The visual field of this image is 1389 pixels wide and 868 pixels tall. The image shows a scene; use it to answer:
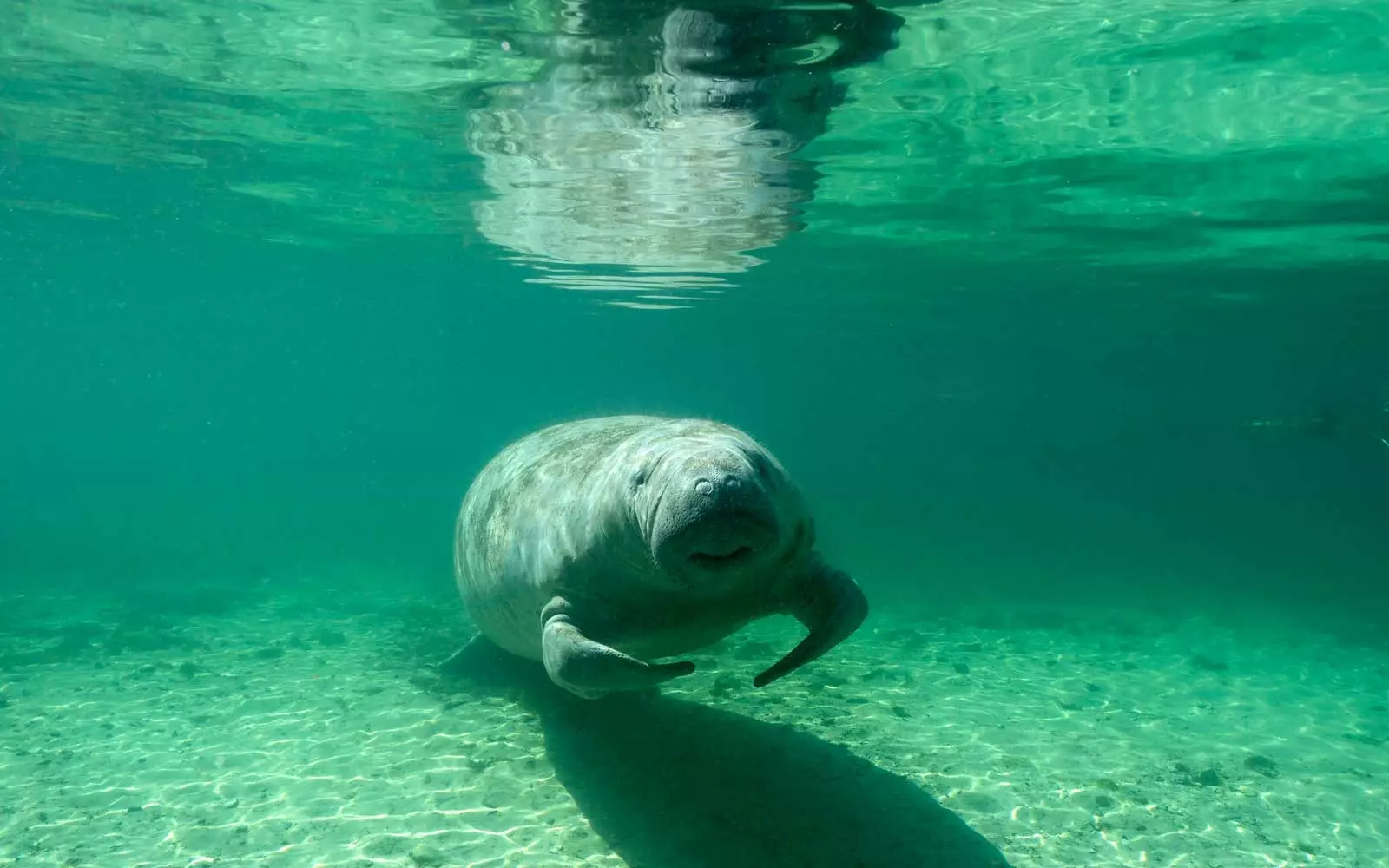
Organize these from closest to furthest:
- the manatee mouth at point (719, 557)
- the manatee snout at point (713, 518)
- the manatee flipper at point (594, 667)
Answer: the manatee snout at point (713, 518) < the manatee mouth at point (719, 557) < the manatee flipper at point (594, 667)

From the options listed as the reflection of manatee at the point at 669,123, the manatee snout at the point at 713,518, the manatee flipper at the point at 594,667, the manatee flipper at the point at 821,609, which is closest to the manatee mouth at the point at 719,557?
the manatee snout at the point at 713,518

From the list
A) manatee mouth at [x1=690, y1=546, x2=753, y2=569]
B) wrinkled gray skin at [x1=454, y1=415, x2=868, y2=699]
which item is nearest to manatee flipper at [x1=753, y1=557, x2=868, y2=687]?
wrinkled gray skin at [x1=454, y1=415, x2=868, y2=699]

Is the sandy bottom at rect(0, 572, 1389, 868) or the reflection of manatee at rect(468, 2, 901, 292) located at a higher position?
the reflection of manatee at rect(468, 2, 901, 292)

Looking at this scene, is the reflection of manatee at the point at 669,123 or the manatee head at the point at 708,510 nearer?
the manatee head at the point at 708,510

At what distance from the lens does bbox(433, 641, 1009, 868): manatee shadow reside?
5.31 meters

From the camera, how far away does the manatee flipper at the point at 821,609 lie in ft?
17.0

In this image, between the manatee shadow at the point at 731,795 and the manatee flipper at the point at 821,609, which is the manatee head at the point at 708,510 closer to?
the manatee flipper at the point at 821,609

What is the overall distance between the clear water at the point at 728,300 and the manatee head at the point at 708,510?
7.32ft

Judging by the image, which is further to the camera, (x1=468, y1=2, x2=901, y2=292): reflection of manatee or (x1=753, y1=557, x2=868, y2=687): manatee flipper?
(x1=468, y1=2, x2=901, y2=292): reflection of manatee

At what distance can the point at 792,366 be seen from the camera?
63.8 m

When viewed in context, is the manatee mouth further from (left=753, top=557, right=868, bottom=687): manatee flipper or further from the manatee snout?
(left=753, top=557, right=868, bottom=687): manatee flipper

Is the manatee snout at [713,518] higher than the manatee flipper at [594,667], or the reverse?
the manatee snout at [713,518]

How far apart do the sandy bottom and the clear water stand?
0.16 feet

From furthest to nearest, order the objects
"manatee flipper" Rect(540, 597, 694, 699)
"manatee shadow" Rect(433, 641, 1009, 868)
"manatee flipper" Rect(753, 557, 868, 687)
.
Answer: "manatee shadow" Rect(433, 641, 1009, 868), "manatee flipper" Rect(753, 557, 868, 687), "manatee flipper" Rect(540, 597, 694, 699)
